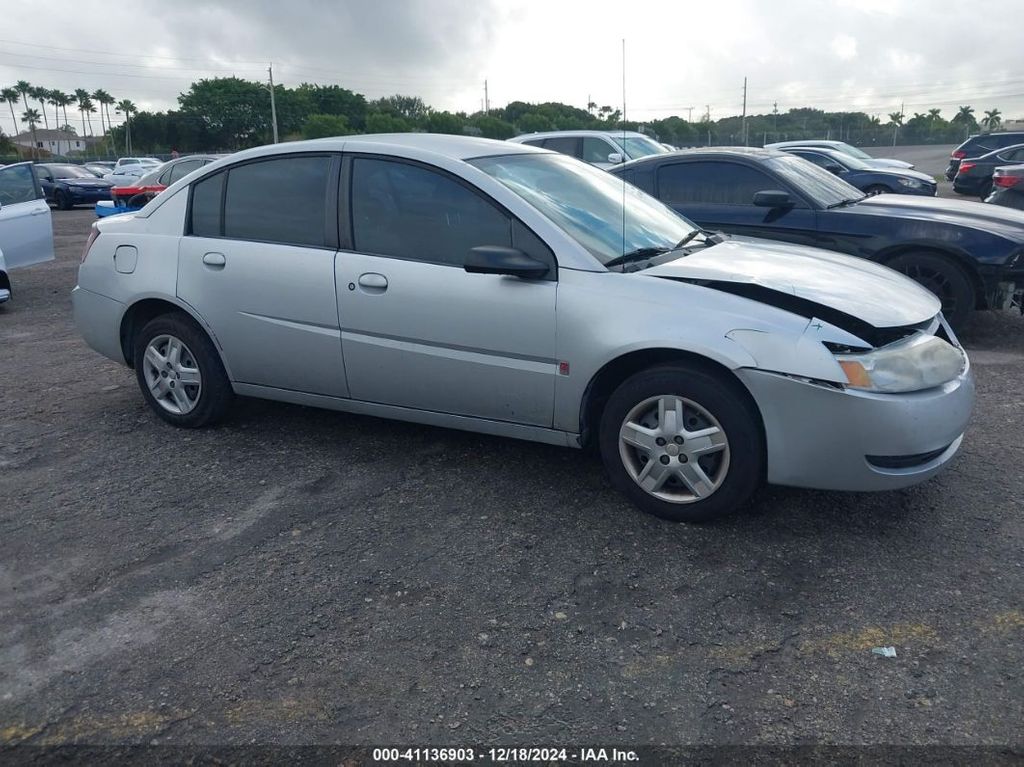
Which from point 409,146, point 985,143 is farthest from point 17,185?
point 985,143

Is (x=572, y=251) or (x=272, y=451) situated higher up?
(x=572, y=251)

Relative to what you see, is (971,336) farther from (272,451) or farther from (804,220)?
(272,451)

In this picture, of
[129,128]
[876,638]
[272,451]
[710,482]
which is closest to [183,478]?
[272,451]

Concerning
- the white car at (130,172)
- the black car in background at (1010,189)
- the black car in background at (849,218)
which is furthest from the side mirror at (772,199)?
the white car at (130,172)

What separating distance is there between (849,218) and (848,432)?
172 inches

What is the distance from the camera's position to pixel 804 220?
24.6 feet

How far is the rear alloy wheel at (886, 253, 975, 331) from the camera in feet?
22.7

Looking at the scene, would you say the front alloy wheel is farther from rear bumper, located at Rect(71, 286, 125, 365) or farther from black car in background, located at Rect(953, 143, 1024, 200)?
black car in background, located at Rect(953, 143, 1024, 200)

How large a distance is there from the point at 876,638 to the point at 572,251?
2036mm

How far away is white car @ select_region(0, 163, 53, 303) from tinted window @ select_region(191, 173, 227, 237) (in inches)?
219

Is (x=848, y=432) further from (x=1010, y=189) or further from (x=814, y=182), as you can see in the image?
(x=1010, y=189)

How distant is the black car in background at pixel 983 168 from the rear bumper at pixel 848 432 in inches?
829

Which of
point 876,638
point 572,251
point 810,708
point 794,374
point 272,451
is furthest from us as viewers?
point 272,451

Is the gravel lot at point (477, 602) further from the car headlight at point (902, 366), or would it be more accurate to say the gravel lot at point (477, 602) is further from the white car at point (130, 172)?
the white car at point (130, 172)
